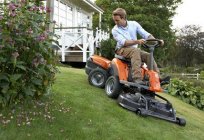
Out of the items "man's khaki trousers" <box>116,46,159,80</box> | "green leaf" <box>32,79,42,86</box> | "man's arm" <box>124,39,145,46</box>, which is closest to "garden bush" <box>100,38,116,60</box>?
"man's khaki trousers" <box>116,46,159,80</box>

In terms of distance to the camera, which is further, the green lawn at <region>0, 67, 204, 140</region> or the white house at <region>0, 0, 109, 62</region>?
the white house at <region>0, 0, 109, 62</region>

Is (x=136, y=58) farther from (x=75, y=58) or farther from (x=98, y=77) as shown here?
(x=75, y=58)

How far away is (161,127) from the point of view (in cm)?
719

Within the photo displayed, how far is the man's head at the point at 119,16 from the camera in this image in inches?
323

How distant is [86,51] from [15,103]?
12.9 meters

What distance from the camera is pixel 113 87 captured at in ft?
27.0

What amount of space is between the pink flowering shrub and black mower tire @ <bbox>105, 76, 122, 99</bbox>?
6.61 feet

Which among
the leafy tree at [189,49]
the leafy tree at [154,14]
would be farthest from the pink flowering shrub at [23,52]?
the leafy tree at [189,49]

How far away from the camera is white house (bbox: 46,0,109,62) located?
18938 millimetres

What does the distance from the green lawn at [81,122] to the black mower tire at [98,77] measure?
0.69 m

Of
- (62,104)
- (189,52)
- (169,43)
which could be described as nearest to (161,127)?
(62,104)

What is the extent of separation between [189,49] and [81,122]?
67.2 m

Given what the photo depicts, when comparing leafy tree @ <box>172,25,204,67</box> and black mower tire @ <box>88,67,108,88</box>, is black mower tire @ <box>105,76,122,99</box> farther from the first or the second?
leafy tree @ <box>172,25,204,67</box>

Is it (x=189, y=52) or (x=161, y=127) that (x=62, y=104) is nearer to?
(x=161, y=127)
